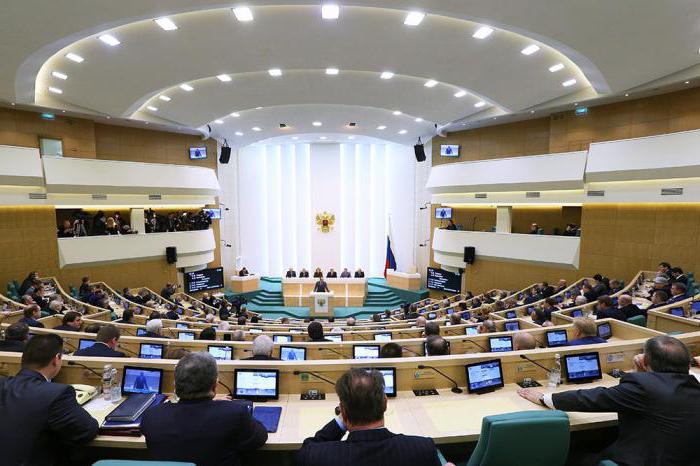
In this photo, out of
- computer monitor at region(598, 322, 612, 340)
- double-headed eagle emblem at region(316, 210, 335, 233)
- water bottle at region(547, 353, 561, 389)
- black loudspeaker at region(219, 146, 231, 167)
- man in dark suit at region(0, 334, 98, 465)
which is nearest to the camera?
man in dark suit at region(0, 334, 98, 465)

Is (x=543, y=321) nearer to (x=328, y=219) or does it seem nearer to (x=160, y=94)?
(x=160, y=94)

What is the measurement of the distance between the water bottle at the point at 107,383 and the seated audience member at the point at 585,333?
181 inches

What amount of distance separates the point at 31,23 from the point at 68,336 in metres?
5.23

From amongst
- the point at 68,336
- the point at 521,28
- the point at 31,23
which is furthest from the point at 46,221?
the point at 521,28

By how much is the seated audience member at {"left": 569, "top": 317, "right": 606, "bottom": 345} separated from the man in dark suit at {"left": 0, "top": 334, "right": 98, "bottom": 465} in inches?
177

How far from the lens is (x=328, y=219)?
69.2 ft

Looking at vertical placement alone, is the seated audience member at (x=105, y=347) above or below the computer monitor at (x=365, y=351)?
above

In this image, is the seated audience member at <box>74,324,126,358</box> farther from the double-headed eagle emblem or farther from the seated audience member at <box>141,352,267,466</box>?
the double-headed eagle emblem

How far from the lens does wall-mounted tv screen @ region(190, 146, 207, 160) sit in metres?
16.2

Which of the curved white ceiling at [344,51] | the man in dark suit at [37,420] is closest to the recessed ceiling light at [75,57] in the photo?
the curved white ceiling at [344,51]

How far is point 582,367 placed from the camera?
3508mm

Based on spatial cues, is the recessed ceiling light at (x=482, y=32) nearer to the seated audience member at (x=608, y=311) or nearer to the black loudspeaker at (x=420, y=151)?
the seated audience member at (x=608, y=311)

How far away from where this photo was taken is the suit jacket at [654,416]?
2.10m

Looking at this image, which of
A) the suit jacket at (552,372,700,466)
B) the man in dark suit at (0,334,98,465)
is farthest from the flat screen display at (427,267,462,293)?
the man in dark suit at (0,334,98,465)
